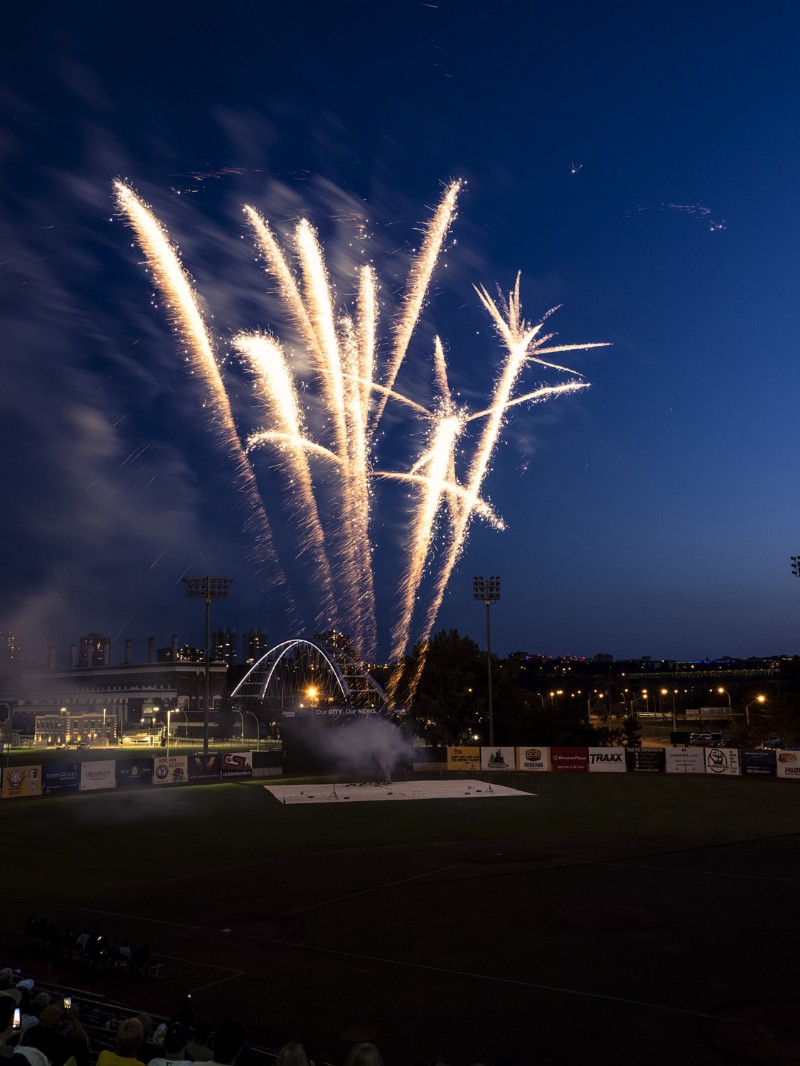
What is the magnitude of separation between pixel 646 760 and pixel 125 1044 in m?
59.1

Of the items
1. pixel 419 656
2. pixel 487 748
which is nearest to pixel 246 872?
pixel 487 748

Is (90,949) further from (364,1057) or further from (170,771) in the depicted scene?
(170,771)

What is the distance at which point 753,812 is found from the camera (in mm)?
42250

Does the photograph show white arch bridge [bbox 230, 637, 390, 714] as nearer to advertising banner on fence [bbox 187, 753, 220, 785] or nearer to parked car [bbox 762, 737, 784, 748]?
parked car [bbox 762, 737, 784, 748]

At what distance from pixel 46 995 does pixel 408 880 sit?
690 inches

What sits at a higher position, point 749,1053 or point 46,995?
point 46,995

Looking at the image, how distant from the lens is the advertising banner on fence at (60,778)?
5212 centimetres

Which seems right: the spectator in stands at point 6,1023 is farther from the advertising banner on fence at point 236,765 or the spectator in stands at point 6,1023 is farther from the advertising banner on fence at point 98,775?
the advertising banner on fence at point 236,765

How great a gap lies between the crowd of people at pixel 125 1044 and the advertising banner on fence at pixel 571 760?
56747 millimetres

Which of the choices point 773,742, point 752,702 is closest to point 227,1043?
point 773,742

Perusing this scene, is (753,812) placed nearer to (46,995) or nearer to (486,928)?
(486,928)

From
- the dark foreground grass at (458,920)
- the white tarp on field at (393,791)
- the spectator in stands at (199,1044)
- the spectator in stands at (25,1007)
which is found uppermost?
the spectator in stands at (25,1007)

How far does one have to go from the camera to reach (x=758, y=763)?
57938mm

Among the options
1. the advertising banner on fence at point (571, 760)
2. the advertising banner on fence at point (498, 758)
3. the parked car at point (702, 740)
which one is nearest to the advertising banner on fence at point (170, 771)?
the advertising banner on fence at point (498, 758)
